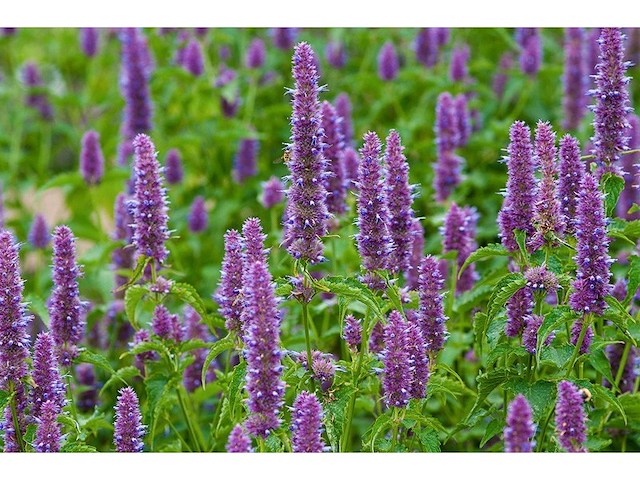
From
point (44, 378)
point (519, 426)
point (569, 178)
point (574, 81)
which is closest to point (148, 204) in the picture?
point (44, 378)

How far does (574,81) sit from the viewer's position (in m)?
6.39

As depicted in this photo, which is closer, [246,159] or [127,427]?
[127,427]

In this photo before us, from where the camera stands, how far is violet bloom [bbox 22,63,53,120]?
793 centimetres

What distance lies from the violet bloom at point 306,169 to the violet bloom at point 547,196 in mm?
684

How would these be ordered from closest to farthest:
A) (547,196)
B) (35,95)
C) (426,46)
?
(547,196) < (426,46) < (35,95)

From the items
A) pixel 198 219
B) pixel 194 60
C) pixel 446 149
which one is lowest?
pixel 198 219

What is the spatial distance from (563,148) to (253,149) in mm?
3464

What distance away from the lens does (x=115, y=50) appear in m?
9.52

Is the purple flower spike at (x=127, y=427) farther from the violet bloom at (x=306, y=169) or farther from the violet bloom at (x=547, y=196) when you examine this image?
the violet bloom at (x=547, y=196)

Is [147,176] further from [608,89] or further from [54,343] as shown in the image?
[608,89]

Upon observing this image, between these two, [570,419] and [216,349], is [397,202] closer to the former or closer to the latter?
[216,349]

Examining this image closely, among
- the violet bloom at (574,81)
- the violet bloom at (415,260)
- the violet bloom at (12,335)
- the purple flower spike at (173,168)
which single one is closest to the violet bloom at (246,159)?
the purple flower spike at (173,168)

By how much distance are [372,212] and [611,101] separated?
3.21 ft

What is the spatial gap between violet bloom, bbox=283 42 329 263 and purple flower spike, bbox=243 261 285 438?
32 cm
